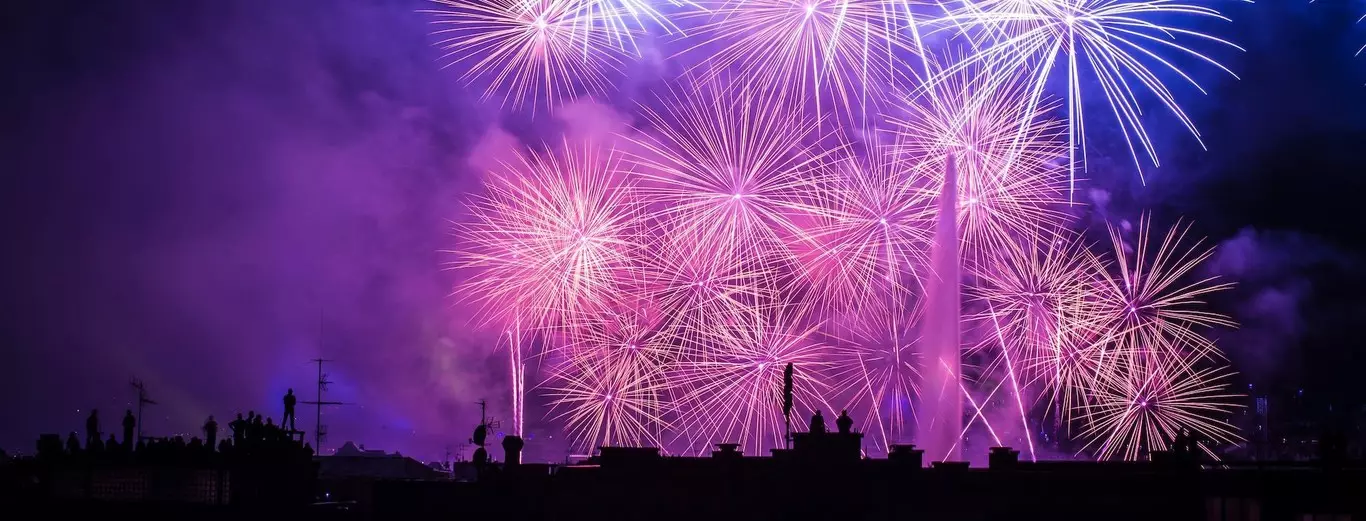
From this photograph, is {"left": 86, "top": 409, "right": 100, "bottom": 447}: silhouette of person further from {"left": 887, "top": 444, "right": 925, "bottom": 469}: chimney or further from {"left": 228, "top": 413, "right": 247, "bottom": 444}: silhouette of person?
{"left": 887, "top": 444, "right": 925, "bottom": 469}: chimney

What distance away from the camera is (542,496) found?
120 feet

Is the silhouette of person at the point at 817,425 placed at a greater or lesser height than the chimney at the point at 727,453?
greater

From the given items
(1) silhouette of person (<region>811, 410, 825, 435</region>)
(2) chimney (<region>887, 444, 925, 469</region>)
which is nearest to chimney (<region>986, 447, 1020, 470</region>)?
(2) chimney (<region>887, 444, 925, 469</region>)

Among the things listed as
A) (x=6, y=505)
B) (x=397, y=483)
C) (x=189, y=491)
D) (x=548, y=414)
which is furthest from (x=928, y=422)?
(x=548, y=414)

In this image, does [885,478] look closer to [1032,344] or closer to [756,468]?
[756,468]

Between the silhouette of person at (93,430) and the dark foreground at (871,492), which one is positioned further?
the silhouette of person at (93,430)

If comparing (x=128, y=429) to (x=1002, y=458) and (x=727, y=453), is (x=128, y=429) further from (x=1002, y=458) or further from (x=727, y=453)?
(x=1002, y=458)

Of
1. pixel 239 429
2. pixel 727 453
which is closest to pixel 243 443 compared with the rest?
pixel 239 429

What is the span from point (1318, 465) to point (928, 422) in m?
23.5

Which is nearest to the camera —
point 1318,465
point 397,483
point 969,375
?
point 1318,465

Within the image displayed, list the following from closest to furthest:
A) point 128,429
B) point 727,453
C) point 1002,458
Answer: point 1002,458 < point 727,453 < point 128,429

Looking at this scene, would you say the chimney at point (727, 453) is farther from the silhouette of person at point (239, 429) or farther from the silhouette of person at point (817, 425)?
the silhouette of person at point (239, 429)

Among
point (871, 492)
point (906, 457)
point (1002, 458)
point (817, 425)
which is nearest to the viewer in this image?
point (871, 492)

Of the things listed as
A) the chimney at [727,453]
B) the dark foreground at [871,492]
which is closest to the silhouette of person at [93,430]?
the dark foreground at [871,492]
